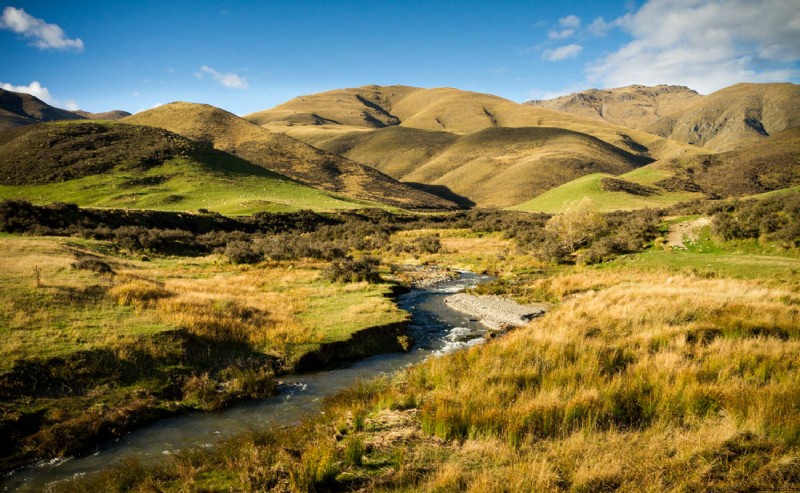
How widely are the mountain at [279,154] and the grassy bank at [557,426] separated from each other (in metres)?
114

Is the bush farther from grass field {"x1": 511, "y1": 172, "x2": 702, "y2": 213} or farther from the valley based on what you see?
grass field {"x1": 511, "y1": 172, "x2": 702, "y2": 213}

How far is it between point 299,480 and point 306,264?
90.3 ft

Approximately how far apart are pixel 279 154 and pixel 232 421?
146 m

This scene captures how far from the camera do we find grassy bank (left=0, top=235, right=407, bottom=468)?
9398mm

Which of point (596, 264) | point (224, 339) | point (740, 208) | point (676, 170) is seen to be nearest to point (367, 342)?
point (224, 339)

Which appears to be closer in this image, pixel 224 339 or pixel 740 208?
pixel 224 339

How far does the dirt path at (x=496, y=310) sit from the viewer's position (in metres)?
20.2

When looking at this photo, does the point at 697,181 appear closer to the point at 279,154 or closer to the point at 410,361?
the point at 279,154

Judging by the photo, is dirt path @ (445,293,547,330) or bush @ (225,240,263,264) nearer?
dirt path @ (445,293,547,330)

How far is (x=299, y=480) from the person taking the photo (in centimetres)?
586

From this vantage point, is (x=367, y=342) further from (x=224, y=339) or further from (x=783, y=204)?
(x=783, y=204)

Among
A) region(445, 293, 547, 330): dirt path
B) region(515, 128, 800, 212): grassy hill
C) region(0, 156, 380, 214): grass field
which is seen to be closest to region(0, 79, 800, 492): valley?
region(445, 293, 547, 330): dirt path

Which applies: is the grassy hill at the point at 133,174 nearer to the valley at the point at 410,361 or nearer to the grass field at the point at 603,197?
the valley at the point at 410,361

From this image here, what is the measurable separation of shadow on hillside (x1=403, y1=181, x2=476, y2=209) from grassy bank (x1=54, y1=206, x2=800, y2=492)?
498 feet
